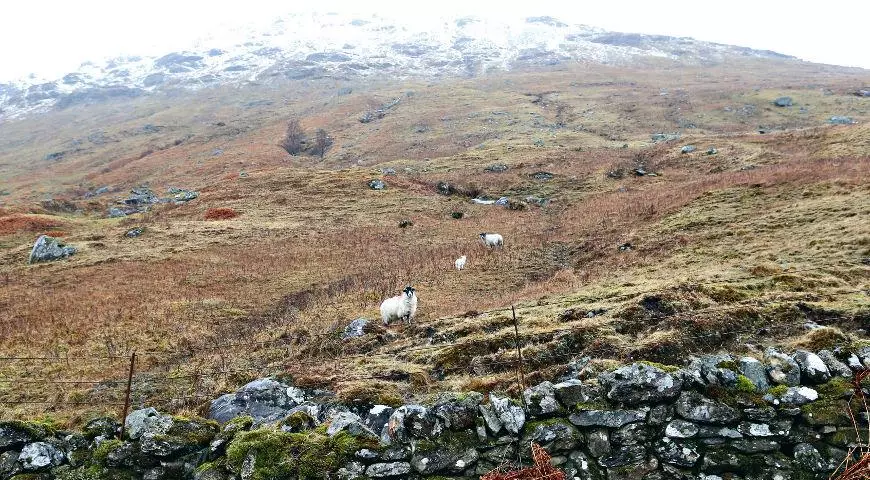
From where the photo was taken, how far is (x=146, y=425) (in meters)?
6.82

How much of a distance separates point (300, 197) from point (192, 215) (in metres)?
9.39

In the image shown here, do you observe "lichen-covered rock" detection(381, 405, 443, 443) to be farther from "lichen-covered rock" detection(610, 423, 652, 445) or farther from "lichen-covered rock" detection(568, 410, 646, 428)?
"lichen-covered rock" detection(610, 423, 652, 445)

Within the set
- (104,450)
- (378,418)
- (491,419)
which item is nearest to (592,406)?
(491,419)

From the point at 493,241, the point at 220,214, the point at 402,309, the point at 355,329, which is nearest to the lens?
the point at 355,329

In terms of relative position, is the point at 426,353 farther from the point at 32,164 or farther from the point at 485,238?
the point at 32,164

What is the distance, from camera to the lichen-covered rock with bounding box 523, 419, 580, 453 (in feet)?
20.7

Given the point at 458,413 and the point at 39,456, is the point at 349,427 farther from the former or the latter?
the point at 39,456

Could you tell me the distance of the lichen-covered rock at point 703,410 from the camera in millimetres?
6227

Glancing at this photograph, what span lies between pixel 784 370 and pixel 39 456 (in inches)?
389

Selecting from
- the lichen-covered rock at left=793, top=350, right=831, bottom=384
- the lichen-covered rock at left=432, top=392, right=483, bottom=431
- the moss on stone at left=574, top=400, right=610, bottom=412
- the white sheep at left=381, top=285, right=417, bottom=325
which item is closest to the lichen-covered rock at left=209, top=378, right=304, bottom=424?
the lichen-covered rock at left=432, top=392, right=483, bottom=431

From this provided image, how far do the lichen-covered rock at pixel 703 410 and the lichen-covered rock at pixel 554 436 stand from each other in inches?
53.9

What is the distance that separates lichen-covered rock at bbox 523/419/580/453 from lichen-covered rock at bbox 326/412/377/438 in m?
2.01

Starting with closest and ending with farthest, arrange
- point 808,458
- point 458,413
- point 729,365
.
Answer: point 808,458 → point 458,413 → point 729,365

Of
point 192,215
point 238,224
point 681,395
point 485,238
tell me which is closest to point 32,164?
point 192,215
